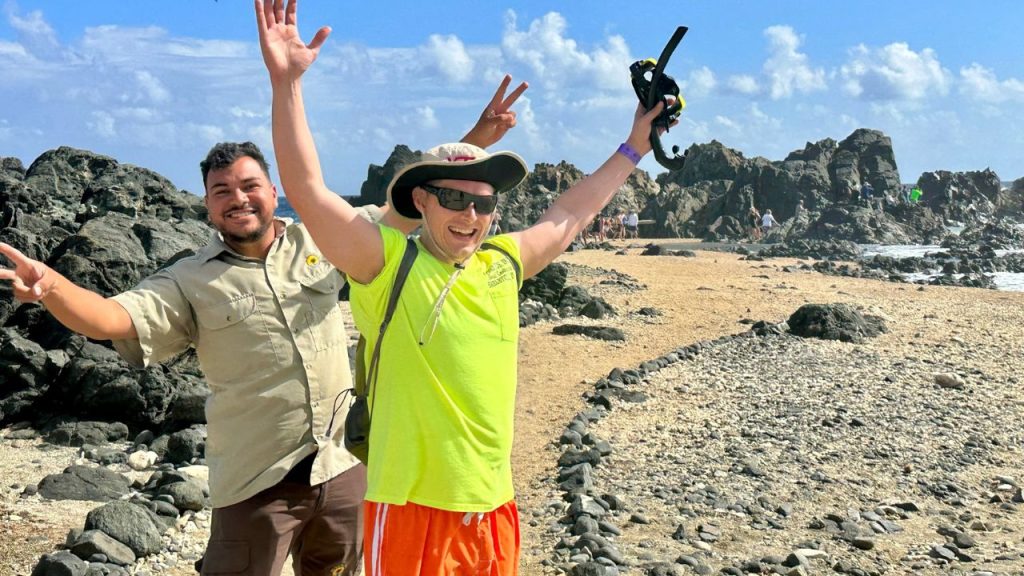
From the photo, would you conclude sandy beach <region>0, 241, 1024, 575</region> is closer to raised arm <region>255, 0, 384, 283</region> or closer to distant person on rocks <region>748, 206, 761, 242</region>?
raised arm <region>255, 0, 384, 283</region>

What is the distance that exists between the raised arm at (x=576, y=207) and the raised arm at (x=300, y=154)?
1.96 ft

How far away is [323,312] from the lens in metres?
3.94

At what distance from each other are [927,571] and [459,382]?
5165 mm

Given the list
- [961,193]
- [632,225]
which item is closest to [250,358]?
[632,225]

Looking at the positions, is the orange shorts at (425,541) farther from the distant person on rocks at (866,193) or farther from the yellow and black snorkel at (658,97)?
the distant person on rocks at (866,193)

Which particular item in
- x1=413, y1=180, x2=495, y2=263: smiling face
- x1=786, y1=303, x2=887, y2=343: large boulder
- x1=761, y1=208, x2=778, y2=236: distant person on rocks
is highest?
x1=761, y1=208, x2=778, y2=236: distant person on rocks

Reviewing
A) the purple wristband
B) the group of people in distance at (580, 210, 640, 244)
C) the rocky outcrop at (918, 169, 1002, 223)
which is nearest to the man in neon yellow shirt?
the purple wristband

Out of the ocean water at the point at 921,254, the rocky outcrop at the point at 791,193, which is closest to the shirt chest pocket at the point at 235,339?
the ocean water at the point at 921,254

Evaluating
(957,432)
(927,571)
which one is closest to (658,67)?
(927,571)

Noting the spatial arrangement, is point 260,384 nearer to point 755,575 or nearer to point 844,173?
point 755,575

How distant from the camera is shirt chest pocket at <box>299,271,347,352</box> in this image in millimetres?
3871

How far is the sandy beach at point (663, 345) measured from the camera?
723 cm

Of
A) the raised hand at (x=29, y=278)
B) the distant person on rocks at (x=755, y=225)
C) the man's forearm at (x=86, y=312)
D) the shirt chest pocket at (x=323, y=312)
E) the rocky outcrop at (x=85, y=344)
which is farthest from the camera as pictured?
the distant person on rocks at (x=755, y=225)

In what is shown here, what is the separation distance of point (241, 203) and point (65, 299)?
0.77 meters
